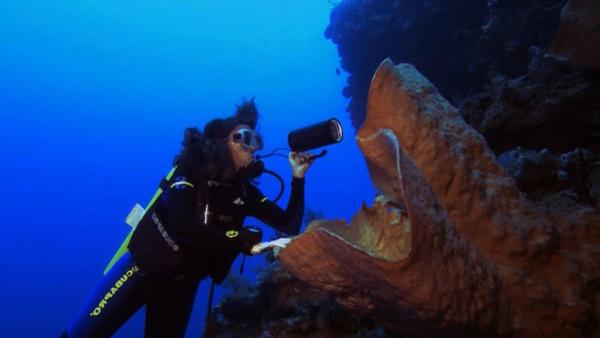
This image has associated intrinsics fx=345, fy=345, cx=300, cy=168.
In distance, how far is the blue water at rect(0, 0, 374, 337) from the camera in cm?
9056

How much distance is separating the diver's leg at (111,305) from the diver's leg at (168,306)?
17cm

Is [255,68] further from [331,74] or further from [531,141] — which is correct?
[531,141]

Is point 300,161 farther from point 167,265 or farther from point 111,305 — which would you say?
point 111,305

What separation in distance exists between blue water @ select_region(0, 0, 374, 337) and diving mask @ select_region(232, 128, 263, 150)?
78.8m

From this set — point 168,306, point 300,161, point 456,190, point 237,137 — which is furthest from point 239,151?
point 456,190

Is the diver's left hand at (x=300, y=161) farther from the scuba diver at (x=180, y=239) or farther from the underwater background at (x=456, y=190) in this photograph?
the underwater background at (x=456, y=190)

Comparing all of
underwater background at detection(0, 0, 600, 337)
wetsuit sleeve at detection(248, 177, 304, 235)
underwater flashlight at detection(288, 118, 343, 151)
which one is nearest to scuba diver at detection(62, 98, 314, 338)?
wetsuit sleeve at detection(248, 177, 304, 235)

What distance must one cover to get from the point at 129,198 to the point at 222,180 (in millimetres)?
101896

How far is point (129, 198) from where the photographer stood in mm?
94438

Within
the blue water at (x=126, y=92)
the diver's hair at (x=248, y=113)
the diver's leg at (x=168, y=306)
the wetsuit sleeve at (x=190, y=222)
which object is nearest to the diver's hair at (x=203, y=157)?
the wetsuit sleeve at (x=190, y=222)

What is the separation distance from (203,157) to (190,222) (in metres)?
0.81

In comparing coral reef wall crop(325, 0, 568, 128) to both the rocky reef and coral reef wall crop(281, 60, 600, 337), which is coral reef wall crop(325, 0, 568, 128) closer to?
the rocky reef

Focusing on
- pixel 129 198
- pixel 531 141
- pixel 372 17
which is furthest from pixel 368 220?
pixel 129 198

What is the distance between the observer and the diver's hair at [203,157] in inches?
141
